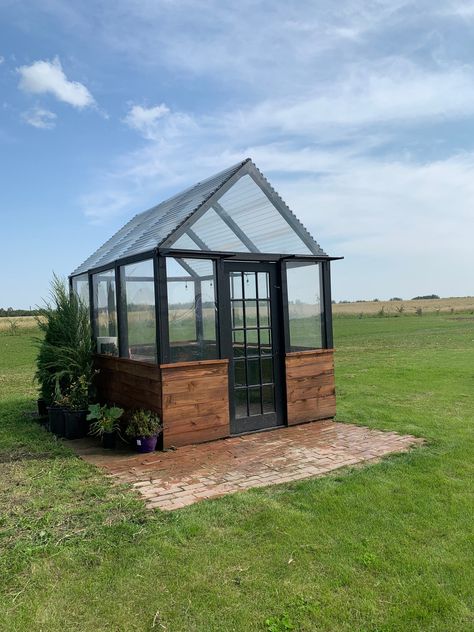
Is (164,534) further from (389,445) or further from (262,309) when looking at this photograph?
(262,309)

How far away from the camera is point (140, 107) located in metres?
8.02

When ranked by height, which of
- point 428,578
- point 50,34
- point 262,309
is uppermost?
point 50,34

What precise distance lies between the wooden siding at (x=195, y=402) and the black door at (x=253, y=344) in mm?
173

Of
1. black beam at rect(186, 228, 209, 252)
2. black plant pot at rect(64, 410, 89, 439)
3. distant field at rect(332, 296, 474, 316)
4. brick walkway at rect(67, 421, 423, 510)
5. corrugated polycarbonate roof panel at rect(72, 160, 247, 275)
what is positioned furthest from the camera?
distant field at rect(332, 296, 474, 316)

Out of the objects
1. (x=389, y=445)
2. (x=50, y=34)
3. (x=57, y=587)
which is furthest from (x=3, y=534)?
(x=50, y=34)

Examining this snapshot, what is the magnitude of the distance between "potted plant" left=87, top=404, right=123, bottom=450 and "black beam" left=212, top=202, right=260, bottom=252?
251cm

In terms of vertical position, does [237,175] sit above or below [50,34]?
below

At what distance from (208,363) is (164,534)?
2574 mm

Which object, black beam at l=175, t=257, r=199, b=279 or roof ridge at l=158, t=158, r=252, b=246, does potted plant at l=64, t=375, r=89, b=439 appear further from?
roof ridge at l=158, t=158, r=252, b=246

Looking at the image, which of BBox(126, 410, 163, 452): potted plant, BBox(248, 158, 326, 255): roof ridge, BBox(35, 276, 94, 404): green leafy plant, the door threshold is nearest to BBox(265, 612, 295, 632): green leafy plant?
BBox(126, 410, 163, 452): potted plant

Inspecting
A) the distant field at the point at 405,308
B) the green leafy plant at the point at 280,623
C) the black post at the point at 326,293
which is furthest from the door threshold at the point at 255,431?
the distant field at the point at 405,308

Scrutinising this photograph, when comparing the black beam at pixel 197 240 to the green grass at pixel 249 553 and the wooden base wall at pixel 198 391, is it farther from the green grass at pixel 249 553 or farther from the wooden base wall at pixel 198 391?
the green grass at pixel 249 553

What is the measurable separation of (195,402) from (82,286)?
133 inches

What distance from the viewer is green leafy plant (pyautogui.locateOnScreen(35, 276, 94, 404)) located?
6.51m
